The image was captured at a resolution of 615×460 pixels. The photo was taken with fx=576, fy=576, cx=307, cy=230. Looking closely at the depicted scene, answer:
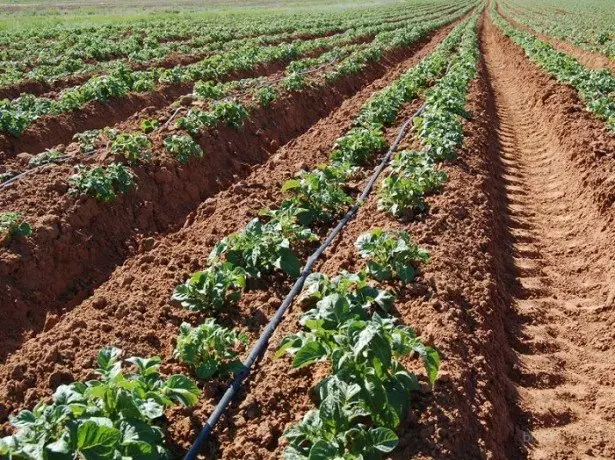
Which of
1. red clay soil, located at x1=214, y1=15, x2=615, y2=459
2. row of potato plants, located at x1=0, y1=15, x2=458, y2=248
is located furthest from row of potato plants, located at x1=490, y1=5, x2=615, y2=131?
row of potato plants, located at x1=0, y1=15, x2=458, y2=248

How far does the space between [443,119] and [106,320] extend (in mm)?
7126

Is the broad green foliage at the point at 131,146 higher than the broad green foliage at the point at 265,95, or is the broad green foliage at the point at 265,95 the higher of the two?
the broad green foliage at the point at 265,95

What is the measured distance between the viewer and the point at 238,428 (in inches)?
164

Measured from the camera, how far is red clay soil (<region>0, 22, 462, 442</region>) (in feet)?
15.1

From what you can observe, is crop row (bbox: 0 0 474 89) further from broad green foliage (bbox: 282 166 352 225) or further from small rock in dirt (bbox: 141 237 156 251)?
broad green foliage (bbox: 282 166 352 225)

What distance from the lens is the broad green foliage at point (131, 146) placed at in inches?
342

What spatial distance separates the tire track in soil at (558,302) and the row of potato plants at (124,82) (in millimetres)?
8101

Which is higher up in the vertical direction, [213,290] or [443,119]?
[443,119]

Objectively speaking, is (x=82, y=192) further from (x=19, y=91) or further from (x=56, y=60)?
(x=56, y=60)

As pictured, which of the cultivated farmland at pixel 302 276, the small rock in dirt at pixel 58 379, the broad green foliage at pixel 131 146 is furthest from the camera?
the broad green foliage at pixel 131 146

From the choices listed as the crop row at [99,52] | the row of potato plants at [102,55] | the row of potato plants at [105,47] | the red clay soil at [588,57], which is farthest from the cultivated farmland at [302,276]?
the red clay soil at [588,57]

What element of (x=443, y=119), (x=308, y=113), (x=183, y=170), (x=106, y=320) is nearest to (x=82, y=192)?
(x=183, y=170)

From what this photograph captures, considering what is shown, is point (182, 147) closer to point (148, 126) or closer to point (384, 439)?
point (148, 126)

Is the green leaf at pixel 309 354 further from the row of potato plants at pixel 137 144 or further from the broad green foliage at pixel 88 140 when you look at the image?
the broad green foliage at pixel 88 140
